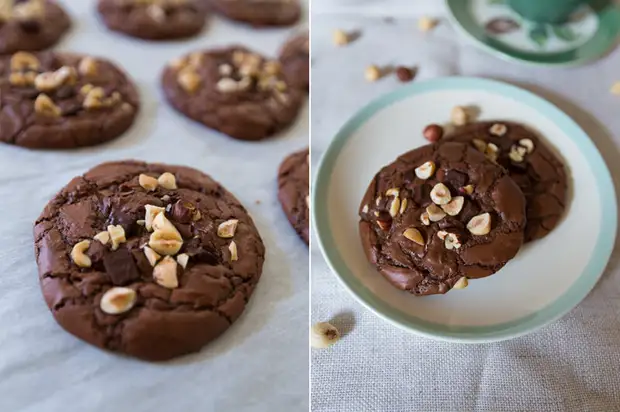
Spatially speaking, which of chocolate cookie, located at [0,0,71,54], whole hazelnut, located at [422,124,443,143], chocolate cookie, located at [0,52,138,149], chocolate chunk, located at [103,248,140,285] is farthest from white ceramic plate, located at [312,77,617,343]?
chocolate cookie, located at [0,0,71,54]

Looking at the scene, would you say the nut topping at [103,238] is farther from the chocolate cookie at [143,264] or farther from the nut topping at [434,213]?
the nut topping at [434,213]

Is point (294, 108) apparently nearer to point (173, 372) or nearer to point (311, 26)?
point (311, 26)

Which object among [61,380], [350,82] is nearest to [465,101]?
[350,82]

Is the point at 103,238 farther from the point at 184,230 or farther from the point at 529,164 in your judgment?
the point at 529,164

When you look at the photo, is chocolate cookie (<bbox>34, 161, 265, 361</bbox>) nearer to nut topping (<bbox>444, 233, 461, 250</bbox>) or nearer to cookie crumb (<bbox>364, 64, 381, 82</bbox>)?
nut topping (<bbox>444, 233, 461, 250</bbox>)

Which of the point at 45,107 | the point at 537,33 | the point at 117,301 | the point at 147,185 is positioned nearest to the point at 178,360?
the point at 117,301
